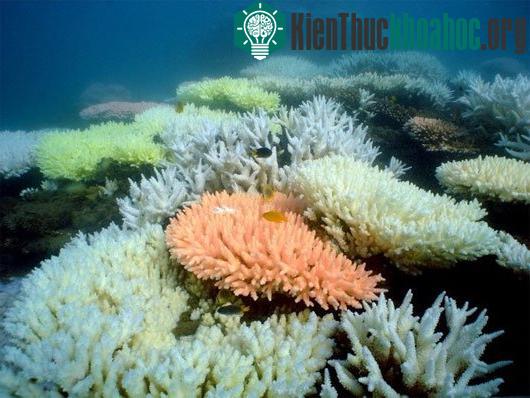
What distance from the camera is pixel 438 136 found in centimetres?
522

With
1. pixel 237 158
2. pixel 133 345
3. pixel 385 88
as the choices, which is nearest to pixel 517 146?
pixel 385 88

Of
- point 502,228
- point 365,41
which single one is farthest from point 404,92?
point 502,228

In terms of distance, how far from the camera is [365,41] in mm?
Answer: 5262

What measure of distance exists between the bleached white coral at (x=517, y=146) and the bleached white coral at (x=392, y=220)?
233cm

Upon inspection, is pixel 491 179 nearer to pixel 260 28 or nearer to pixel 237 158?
pixel 237 158

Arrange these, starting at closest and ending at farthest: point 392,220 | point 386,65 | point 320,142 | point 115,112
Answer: point 392,220 → point 320,142 → point 115,112 → point 386,65

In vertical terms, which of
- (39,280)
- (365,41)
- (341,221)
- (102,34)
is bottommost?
(39,280)

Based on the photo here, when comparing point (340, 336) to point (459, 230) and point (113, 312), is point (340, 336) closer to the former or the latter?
point (459, 230)

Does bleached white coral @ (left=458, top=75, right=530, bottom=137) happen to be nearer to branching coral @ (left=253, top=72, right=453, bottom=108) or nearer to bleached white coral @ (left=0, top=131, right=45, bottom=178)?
branching coral @ (left=253, top=72, right=453, bottom=108)

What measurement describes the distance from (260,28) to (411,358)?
5.79 m

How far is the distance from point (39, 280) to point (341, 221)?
6.98ft

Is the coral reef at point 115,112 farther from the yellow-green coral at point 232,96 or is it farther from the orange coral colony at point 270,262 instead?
the orange coral colony at point 270,262

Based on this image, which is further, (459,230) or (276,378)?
(459,230)

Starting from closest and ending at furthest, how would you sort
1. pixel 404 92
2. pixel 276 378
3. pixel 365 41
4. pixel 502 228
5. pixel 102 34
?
1. pixel 276 378
2. pixel 502 228
3. pixel 365 41
4. pixel 404 92
5. pixel 102 34
